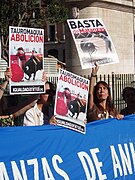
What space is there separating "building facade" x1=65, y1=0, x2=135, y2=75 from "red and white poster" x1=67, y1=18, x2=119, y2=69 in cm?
1037

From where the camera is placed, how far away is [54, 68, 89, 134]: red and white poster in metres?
6.00

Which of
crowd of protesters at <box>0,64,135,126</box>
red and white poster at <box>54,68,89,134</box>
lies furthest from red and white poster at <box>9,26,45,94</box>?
red and white poster at <box>54,68,89,134</box>

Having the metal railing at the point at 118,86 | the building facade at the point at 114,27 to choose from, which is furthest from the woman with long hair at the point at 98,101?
the building facade at the point at 114,27

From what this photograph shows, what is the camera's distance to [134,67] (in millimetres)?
19594

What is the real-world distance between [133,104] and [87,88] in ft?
5.17

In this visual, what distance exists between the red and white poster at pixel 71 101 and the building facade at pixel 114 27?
10983 mm

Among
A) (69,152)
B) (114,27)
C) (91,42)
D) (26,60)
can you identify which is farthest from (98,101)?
(114,27)

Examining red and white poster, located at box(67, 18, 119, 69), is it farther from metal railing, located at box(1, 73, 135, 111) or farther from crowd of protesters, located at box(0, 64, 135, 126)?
metal railing, located at box(1, 73, 135, 111)

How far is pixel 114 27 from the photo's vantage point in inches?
728

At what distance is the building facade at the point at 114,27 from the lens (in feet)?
56.9

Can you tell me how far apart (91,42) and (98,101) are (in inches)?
32.2

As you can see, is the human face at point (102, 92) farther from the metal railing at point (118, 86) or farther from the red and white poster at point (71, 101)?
the metal railing at point (118, 86)

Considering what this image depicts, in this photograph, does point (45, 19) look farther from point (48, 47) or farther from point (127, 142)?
point (48, 47)

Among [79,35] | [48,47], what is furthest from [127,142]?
[48,47]
